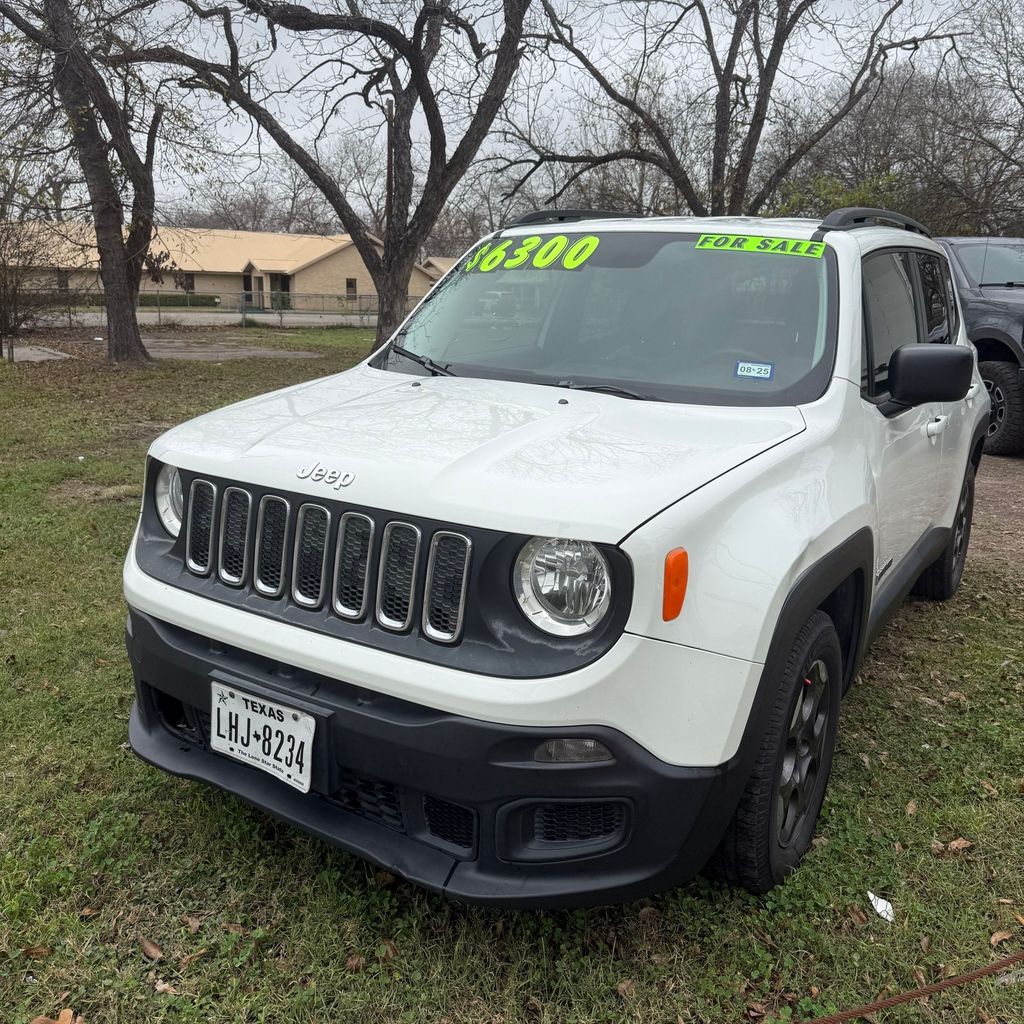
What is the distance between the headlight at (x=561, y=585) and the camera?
200 cm

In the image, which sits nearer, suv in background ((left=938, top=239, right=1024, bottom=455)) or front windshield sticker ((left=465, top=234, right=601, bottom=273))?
front windshield sticker ((left=465, top=234, right=601, bottom=273))

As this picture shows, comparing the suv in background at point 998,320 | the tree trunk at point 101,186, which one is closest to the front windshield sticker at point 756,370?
the suv in background at point 998,320

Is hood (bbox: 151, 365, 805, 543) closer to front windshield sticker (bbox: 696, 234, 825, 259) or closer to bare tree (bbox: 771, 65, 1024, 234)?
front windshield sticker (bbox: 696, 234, 825, 259)

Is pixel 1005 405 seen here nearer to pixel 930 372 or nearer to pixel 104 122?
pixel 930 372

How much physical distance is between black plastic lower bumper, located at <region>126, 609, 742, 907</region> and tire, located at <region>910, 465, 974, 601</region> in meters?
3.25

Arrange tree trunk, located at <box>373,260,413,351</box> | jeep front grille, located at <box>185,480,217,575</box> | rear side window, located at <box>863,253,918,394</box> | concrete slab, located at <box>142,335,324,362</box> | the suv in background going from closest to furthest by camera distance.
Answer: jeep front grille, located at <box>185,480,217,575</box> → rear side window, located at <box>863,253,918,394</box> → the suv in background → tree trunk, located at <box>373,260,413,351</box> → concrete slab, located at <box>142,335,324,362</box>

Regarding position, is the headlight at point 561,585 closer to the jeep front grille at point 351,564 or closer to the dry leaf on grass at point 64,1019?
the jeep front grille at point 351,564

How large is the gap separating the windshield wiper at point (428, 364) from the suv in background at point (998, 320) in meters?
6.23

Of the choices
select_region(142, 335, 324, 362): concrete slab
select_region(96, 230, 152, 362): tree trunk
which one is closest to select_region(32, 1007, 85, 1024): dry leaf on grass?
select_region(96, 230, 152, 362): tree trunk

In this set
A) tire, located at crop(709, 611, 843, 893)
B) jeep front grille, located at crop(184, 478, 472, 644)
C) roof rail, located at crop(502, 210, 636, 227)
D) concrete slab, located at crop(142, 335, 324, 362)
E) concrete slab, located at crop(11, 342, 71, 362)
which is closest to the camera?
jeep front grille, located at crop(184, 478, 472, 644)

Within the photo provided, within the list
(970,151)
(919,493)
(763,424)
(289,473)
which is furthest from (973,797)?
(970,151)

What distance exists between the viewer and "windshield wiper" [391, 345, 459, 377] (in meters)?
3.32

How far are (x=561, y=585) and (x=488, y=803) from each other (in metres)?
0.51

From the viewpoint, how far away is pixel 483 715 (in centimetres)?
195
